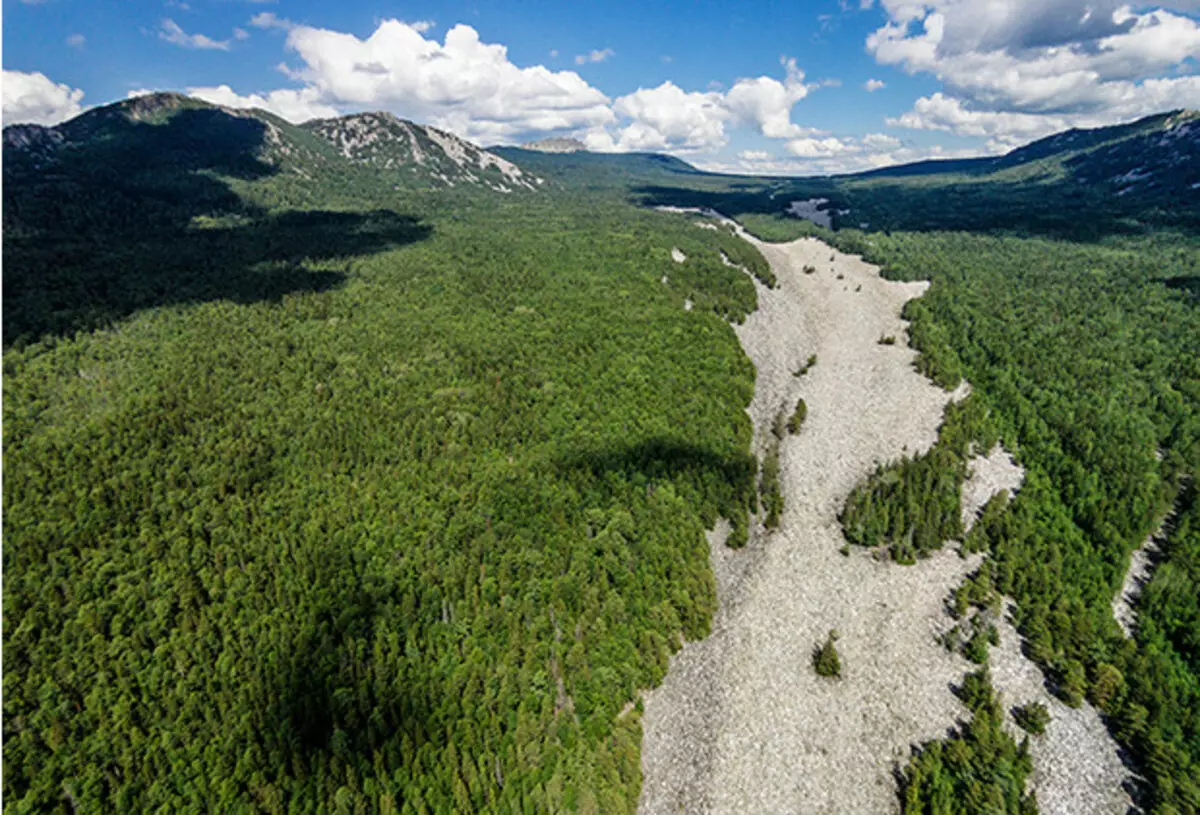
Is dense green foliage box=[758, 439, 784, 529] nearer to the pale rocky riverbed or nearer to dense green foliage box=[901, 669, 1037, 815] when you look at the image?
the pale rocky riverbed

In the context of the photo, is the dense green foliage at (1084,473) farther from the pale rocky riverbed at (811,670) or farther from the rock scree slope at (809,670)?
the rock scree slope at (809,670)

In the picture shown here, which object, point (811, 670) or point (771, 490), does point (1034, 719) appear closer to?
point (811, 670)

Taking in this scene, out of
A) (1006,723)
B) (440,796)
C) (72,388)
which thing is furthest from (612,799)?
(72,388)

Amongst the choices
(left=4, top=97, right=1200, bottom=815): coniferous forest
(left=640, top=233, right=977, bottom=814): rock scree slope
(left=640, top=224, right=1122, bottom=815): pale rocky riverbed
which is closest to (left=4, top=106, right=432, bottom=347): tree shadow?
(left=4, top=97, right=1200, bottom=815): coniferous forest

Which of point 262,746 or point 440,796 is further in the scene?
point 262,746

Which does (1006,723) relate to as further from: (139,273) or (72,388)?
(139,273)
